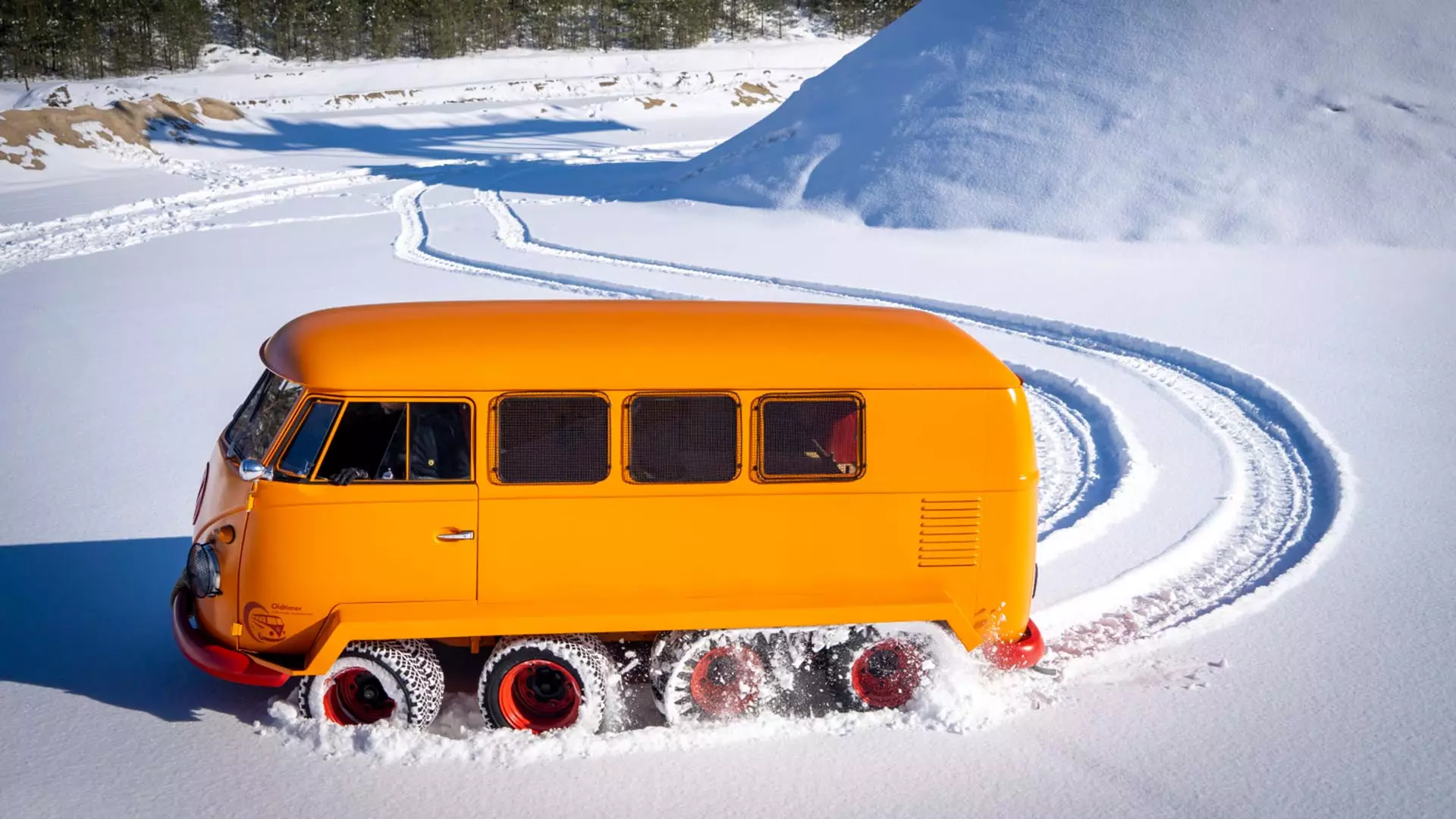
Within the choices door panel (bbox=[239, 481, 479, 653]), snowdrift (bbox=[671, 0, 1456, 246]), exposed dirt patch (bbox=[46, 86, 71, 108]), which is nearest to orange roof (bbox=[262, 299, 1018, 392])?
door panel (bbox=[239, 481, 479, 653])

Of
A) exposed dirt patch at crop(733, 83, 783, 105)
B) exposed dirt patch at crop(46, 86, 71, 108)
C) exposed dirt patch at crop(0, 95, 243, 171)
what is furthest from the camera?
exposed dirt patch at crop(733, 83, 783, 105)

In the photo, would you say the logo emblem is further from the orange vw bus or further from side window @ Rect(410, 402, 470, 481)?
side window @ Rect(410, 402, 470, 481)

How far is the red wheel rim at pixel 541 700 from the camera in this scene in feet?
21.8

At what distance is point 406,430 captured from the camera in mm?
6305

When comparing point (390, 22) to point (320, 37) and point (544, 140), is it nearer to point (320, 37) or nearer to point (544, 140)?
point (320, 37)

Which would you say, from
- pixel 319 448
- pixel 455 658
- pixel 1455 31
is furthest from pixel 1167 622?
pixel 1455 31

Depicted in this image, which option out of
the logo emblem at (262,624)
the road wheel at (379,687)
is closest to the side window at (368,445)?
the logo emblem at (262,624)

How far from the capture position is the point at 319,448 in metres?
6.28

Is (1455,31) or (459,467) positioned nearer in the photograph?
(459,467)

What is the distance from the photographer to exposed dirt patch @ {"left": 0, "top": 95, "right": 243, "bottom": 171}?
35656 millimetres

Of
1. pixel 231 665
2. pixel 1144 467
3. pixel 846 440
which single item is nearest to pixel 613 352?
pixel 846 440

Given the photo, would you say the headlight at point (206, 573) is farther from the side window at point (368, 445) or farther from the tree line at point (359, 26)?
the tree line at point (359, 26)

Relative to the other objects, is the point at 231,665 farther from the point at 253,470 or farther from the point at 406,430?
the point at 406,430

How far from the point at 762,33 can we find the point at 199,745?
332 feet
